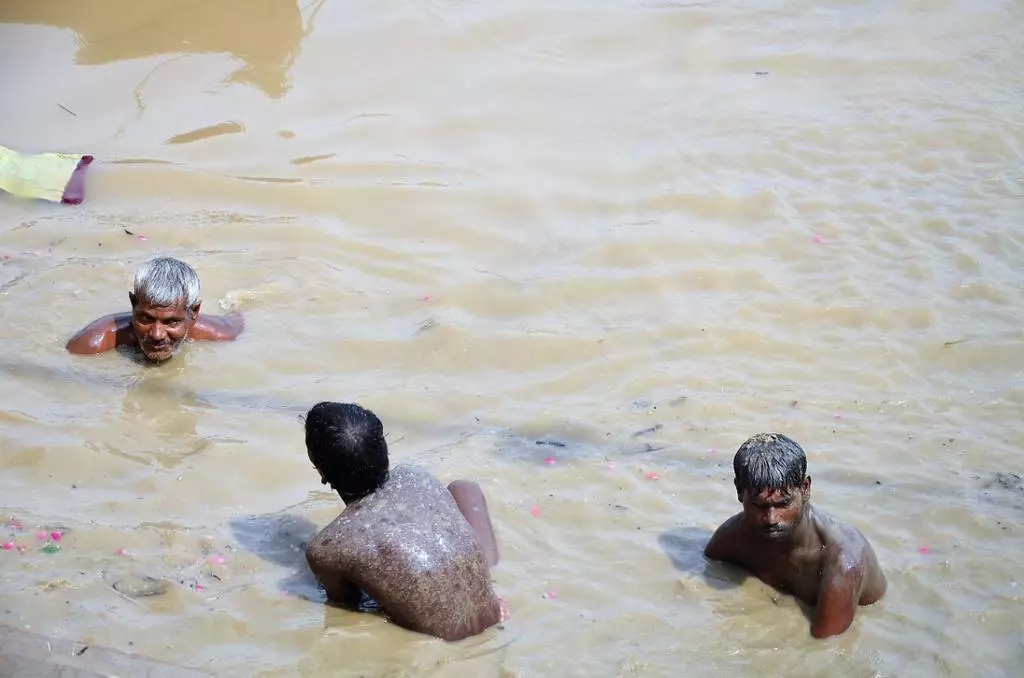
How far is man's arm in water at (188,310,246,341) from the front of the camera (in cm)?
634

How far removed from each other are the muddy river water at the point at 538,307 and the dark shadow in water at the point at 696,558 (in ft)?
0.06

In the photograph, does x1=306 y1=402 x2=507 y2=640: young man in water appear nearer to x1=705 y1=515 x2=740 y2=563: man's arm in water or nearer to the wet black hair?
the wet black hair

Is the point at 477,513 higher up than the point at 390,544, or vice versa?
the point at 390,544

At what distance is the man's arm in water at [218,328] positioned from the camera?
20.8 feet

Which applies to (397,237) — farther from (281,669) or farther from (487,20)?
(281,669)

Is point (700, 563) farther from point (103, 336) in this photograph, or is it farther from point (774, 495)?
point (103, 336)

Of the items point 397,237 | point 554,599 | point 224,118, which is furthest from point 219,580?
point 224,118

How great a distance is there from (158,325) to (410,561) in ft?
8.26

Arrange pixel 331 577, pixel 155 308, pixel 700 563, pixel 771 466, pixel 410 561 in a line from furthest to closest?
pixel 155 308, pixel 700 563, pixel 771 466, pixel 331 577, pixel 410 561

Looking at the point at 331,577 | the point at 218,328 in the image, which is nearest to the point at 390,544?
the point at 331,577

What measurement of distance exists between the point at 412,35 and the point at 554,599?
6.18 meters

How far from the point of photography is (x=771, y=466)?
435 centimetres

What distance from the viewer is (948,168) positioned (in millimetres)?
8156

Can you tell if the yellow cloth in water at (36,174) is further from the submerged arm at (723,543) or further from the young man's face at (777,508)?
the young man's face at (777,508)
